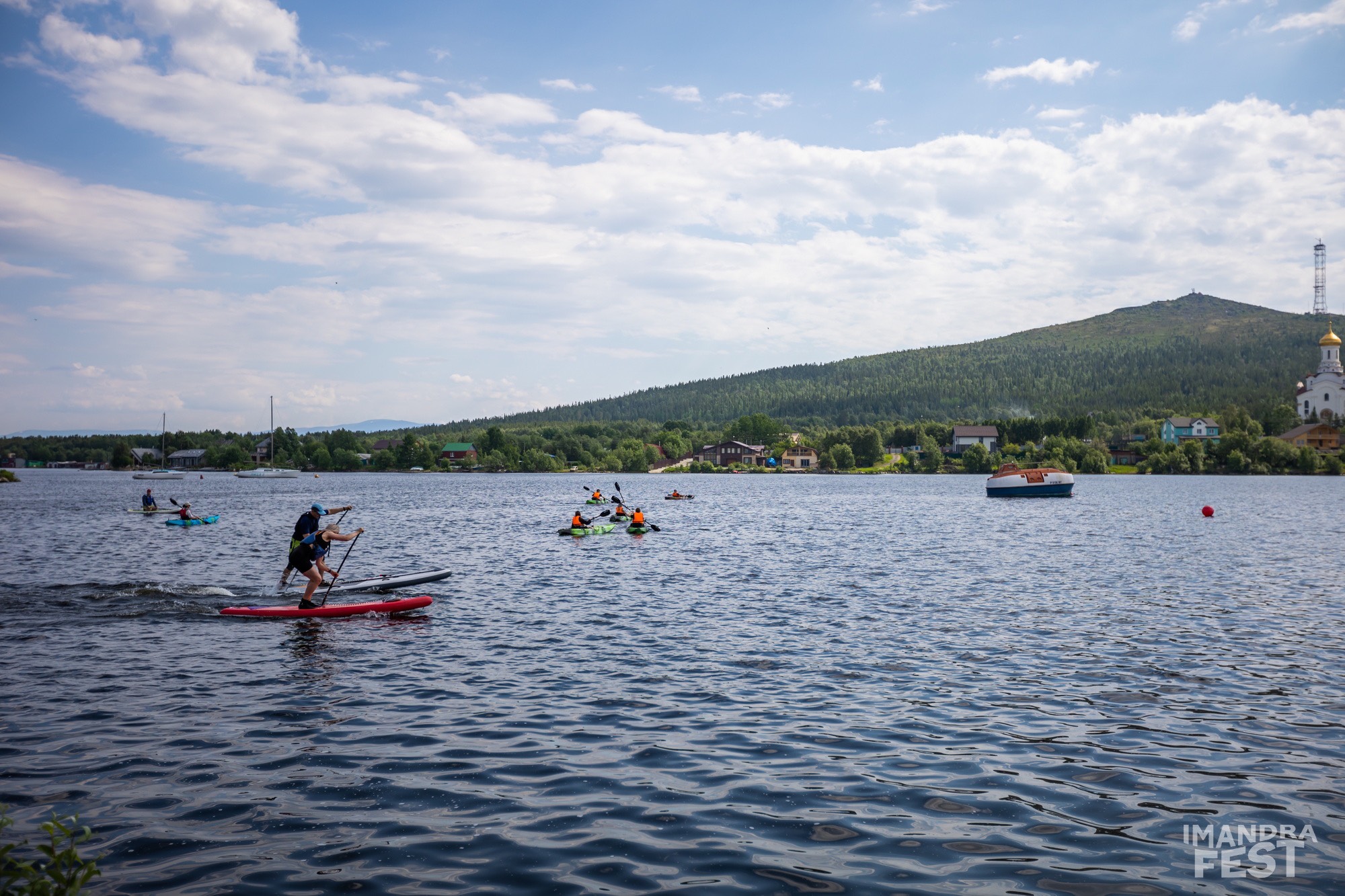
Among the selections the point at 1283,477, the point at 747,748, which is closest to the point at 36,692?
the point at 747,748

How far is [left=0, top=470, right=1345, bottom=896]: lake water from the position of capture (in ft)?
31.1

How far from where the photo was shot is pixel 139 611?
85.2 feet

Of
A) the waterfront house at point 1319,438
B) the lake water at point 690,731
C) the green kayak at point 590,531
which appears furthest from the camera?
the waterfront house at point 1319,438

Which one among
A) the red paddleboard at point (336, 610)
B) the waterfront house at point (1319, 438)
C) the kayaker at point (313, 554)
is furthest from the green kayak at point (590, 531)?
the waterfront house at point (1319, 438)

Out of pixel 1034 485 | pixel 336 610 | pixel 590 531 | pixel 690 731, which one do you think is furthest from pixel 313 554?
pixel 1034 485

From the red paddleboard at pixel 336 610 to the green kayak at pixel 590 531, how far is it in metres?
25.3

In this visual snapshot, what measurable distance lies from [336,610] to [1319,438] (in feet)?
726

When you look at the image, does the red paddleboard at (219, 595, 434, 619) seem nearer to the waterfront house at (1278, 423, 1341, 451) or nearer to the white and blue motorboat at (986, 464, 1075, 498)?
the white and blue motorboat at (986, 464, 1075, 498)

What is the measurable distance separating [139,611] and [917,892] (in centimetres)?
2550

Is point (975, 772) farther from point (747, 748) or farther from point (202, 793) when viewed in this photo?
point (202, 793)

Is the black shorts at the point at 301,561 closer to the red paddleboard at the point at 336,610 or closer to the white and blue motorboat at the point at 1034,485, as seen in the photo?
the red paddleboard at the point at 336,610

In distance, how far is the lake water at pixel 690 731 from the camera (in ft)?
31.1

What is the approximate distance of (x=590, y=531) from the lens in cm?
5259

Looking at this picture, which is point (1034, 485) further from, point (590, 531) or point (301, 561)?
point (301, 561)
